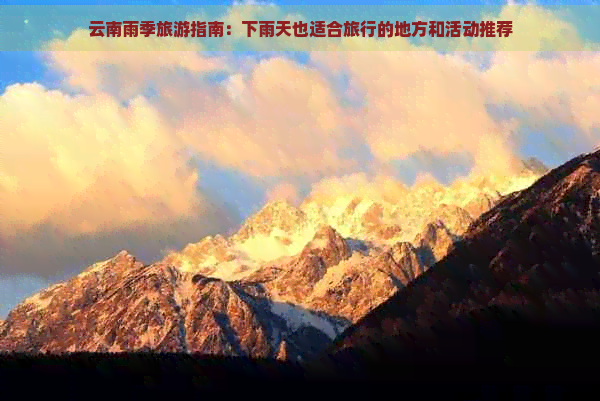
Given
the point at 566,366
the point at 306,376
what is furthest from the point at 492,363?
the point at 306,376

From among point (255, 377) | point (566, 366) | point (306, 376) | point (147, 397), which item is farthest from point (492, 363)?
point (147, 397)

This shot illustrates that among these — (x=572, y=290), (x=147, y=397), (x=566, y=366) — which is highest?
(x=147, y=397)

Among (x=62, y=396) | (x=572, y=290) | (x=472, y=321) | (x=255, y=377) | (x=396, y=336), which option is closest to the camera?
(x=572, y=290)

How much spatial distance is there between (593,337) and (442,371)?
2349 cm

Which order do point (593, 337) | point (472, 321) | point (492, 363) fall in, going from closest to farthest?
point (593, 337)
point (492, 363)
point (472, 321)

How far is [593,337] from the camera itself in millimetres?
95688

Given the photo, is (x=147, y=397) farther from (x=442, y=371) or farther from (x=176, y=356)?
(x=442, y=371)

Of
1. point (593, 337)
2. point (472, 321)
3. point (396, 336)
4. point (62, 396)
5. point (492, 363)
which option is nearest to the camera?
point (593, 337)

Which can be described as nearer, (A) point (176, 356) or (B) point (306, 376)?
(B) point (306, 376)

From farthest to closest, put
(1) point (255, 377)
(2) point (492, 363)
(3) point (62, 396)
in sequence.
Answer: (3) point (62, 396), (1) point (255, 377), (2) point (492, 363)

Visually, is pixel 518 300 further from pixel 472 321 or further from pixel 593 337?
pixel 593 337

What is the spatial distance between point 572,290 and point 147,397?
64004mm

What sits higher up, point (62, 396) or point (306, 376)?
point (62, 396)

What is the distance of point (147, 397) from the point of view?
465 feet
